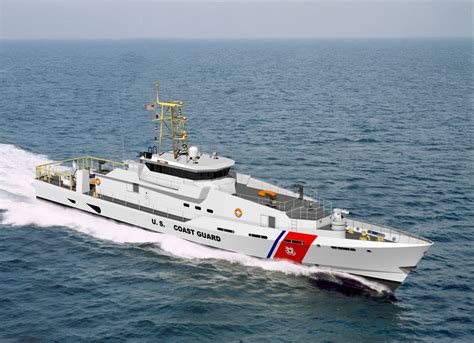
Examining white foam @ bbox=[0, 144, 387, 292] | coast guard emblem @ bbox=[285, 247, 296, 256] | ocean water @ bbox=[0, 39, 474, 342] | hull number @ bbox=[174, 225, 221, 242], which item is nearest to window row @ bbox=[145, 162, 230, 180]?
hull number @ bbox=[174, 225, 221, 242]

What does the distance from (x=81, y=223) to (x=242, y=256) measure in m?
13.9

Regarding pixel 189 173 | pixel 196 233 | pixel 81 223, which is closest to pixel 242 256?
pixel 196 233

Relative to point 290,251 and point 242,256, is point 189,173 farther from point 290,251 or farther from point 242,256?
point 290,251

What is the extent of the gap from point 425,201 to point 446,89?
257ft

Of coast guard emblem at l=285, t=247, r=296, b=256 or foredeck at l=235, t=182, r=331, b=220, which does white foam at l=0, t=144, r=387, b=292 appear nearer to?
coast guard emblem at l=285, t=247, r=296, b=256

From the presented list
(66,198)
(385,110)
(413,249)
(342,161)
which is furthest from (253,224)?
(385,110)

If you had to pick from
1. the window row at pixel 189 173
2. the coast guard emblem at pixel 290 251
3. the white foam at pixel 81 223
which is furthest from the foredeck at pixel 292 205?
the white foam at pixel 81 223

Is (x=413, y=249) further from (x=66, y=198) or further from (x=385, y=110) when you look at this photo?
(x=385, y=110)

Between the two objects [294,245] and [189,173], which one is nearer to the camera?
[294,245]

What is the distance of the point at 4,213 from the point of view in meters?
43.5

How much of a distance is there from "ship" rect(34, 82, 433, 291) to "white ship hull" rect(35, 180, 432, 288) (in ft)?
0.20

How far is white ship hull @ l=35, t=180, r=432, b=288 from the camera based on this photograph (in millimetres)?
32250

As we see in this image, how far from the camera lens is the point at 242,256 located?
36062 millimetres

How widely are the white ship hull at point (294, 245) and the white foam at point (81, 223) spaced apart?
0.46m
